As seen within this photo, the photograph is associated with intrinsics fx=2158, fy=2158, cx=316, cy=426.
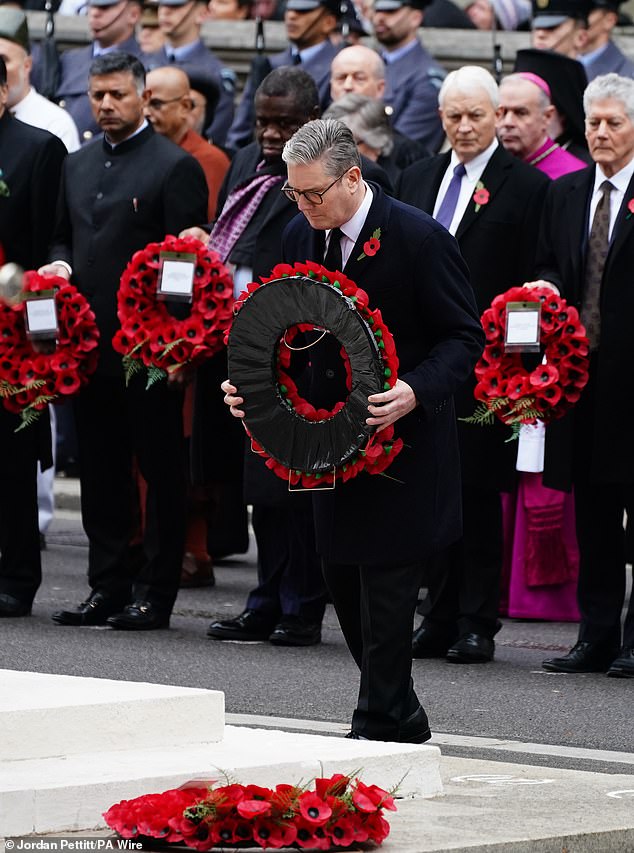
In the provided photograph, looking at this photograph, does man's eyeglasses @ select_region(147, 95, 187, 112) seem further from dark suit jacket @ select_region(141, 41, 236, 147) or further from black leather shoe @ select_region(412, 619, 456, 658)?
black leather shoe @ select_region(412, 619, 456, 658)

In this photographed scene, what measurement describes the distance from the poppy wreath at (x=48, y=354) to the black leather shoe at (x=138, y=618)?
0.99 m

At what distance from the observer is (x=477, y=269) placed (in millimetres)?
9562

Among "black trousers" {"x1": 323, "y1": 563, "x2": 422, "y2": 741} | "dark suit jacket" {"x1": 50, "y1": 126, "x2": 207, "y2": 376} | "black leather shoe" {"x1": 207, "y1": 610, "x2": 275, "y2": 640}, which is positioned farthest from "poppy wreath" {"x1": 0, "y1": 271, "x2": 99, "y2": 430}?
"black trousers" {"x1": 323, "y1": 563, "x2": 422, "y2": 741}

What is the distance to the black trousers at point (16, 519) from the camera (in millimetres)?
10180

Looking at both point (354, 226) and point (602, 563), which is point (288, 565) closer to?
point (602, 563)

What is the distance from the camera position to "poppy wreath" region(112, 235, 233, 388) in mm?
9414

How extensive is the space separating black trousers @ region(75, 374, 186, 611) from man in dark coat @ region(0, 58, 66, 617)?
0.33 meters

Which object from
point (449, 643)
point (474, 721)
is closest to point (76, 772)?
point (474, 721)

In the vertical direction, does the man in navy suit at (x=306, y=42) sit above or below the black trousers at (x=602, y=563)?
above

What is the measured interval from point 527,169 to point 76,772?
467cm

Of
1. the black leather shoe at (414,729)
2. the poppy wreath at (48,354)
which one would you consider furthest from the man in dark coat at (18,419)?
the black leather shoe at (414,729)

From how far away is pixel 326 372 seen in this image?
22.0 ft

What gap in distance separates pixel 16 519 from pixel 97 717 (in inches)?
159

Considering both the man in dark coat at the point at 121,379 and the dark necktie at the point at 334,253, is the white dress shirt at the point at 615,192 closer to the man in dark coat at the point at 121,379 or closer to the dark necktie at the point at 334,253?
the man in dark coat at the point at 121,379
